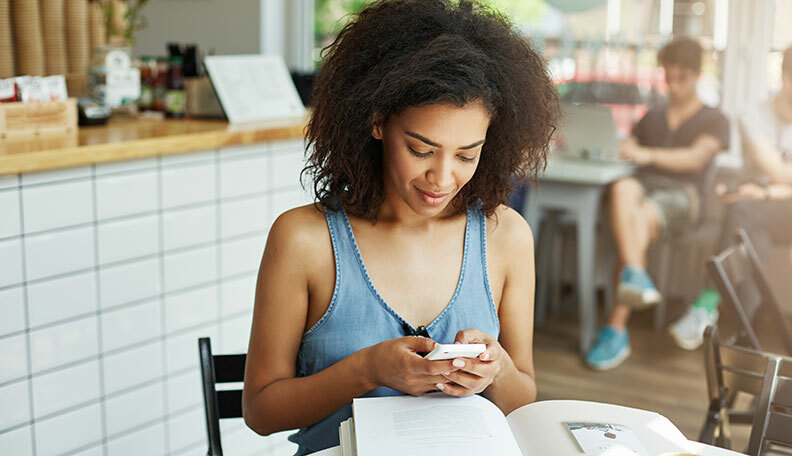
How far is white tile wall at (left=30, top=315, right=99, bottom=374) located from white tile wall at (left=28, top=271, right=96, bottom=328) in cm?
2

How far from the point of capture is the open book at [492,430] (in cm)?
98

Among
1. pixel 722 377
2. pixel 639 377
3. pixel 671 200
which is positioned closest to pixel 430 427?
pixel 722 377

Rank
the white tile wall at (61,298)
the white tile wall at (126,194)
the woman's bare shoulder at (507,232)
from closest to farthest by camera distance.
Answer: the woman's bare shoulder at (507,232)
the white tile wall at (61,298)
the white tile wall at (126,194)

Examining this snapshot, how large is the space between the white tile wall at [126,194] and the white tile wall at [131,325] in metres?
0.25

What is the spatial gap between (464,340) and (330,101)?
42 centimetres

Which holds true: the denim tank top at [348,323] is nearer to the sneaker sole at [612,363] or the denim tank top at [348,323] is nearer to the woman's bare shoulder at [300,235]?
the woman's bare shoulder at [300,235]

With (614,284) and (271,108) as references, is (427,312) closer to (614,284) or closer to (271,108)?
(271,108)

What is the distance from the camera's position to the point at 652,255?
12.7 feet

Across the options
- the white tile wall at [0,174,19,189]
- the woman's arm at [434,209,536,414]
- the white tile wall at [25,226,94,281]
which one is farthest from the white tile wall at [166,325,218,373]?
the woman's arm at [434,209,536,414]

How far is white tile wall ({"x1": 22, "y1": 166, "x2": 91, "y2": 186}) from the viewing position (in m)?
1.82

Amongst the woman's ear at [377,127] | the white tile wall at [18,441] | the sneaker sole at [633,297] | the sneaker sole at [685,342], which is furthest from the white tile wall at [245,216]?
the sneaker sole at [685,342]

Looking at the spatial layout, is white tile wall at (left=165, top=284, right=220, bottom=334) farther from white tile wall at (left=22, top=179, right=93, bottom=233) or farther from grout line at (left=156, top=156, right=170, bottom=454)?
white tile wall at (left=22, top=179, right=93, bottom=233)

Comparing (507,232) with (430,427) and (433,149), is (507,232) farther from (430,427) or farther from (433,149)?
(430,427)

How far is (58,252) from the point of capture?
1.91 meters
